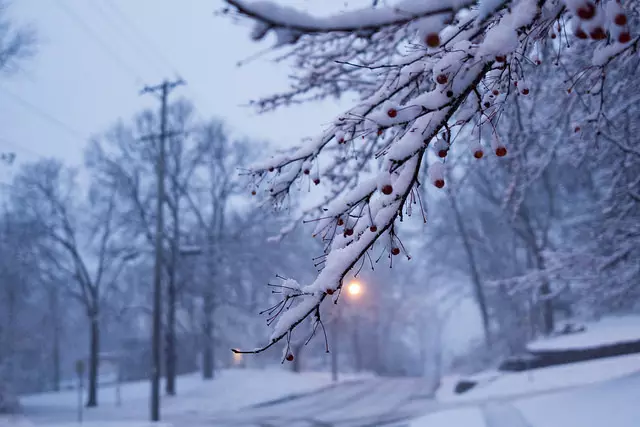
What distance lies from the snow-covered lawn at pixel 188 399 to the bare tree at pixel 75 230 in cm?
192

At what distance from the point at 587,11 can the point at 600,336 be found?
17.2 metres

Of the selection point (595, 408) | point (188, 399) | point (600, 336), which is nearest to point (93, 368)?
point (188, 399)

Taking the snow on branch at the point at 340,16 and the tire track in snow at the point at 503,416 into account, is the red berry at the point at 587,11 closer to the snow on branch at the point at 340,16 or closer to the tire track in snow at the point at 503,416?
the snow on branch at the point at 340,16

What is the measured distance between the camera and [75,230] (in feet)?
84.0

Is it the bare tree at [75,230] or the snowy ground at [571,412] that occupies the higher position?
the bare tree at [75,230]

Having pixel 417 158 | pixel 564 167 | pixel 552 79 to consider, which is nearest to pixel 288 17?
pixel 417 158

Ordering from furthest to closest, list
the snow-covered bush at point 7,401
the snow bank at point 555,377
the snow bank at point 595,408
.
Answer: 1. the snow-covered bush at point 7,401
2. the snow bank at point 555,377
3. the snow bank at point 595,408

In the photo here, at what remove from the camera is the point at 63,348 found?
51812 millimetres

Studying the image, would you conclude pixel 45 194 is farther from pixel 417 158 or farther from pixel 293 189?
pixel 417 158

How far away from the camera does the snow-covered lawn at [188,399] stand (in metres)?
18.7

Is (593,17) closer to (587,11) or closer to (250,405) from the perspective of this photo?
(587,11)

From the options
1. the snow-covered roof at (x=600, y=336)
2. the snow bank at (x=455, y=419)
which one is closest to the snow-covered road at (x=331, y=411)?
the snow bank at (x=455, y=419)

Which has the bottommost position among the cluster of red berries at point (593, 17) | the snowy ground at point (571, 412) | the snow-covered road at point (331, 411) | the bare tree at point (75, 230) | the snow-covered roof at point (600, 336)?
the snow-covered road at point (331, 411)

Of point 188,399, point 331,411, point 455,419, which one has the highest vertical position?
point 455,419
